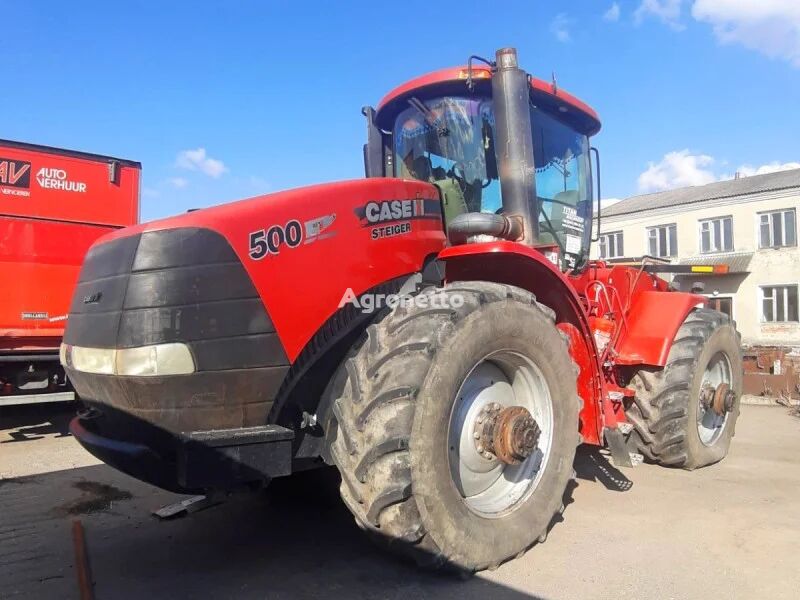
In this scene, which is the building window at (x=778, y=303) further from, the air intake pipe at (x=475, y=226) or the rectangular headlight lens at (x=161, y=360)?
the rectangular headlight lens at (x=161, y=360)

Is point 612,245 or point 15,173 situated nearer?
point 15,173

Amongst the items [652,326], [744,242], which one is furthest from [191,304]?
[744,242]

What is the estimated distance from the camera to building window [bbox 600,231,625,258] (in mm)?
32500

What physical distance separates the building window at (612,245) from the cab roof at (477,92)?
2874 cm

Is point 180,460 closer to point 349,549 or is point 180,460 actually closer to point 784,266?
point 349,549

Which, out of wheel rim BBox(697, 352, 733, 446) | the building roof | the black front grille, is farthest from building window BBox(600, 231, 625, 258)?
the black front grille

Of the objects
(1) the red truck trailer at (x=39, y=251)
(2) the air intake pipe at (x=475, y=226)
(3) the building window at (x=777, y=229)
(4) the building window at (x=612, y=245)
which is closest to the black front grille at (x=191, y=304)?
(2) the air intake pipe at (x=475, y=226)

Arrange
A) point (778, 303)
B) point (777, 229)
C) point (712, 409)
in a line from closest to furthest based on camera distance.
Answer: point (712, 409) < point (777, 229) < point (778, 303)

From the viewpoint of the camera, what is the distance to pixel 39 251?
23.9 feet

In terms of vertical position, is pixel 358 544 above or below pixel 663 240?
below

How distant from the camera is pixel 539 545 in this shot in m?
3.53

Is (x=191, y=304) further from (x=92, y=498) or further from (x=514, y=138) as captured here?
(x=92, y=498)

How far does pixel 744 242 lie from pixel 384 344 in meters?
29.8

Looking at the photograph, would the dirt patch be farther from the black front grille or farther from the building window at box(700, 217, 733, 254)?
the building window at box(700, 217, 733, 254)
